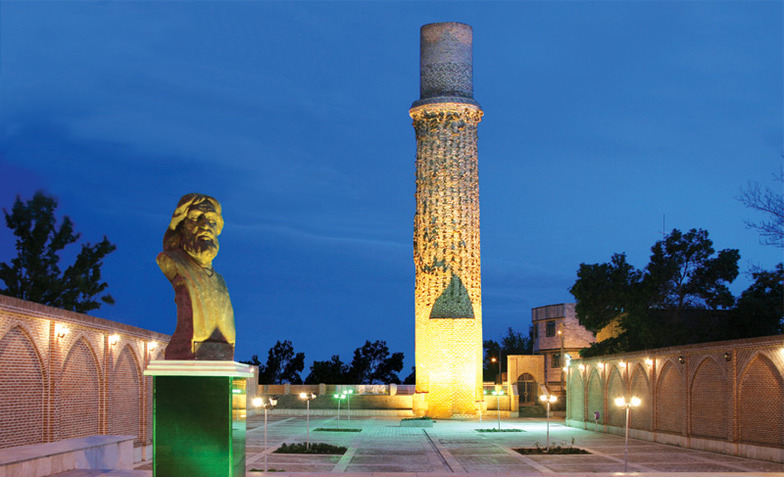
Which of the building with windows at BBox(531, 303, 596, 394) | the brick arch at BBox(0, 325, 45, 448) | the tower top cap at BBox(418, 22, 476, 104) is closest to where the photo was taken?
the brick arch at BBox(0, 325, 45, 448)

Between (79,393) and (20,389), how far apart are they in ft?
7.37

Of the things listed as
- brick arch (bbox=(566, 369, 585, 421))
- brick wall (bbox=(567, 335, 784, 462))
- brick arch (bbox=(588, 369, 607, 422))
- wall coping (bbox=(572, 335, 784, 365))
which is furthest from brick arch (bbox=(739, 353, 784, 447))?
brick arch (bbox=(566, 369, 585, 421))

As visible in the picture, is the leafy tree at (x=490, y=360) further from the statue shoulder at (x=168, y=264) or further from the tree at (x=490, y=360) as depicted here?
the statue shoulder at (x=168, y=264)

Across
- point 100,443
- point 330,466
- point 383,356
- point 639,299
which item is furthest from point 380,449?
point 383,356

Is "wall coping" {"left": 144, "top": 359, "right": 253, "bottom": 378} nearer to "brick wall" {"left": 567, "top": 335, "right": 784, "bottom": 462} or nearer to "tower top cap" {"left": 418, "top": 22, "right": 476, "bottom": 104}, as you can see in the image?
"brick wall" {"left": 567, "top": 335, "right": 784, "bottom": 462}

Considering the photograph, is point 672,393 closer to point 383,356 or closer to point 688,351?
point 688,351

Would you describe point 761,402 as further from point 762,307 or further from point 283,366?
point 283,366

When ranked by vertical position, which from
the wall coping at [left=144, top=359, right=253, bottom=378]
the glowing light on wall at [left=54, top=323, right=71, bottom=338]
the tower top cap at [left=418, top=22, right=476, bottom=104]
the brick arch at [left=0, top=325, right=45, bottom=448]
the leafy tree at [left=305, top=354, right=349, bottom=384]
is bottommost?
the leafy tree at [left=305, top=354, right=349, bottom=384]

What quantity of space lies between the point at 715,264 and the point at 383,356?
32.0m

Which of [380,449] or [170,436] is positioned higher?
[170,436]

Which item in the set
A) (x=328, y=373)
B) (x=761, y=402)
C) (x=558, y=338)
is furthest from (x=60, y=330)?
(x=328, y=373)

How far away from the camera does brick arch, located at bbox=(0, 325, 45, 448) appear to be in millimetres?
12727

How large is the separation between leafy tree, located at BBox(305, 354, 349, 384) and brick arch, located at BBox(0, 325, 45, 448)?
42636 mm

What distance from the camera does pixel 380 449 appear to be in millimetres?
21047
